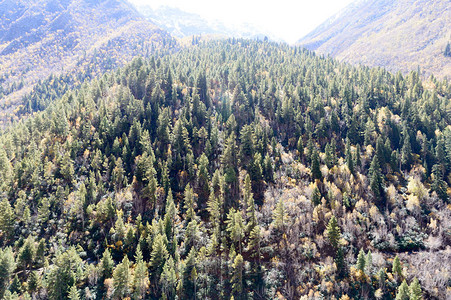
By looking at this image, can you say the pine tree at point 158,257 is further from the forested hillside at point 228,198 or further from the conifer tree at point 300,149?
the conifer tree at point 300,149

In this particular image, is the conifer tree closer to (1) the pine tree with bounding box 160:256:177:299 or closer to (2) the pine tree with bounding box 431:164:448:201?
(2) the pine tree with bounding box 431:164:448:201

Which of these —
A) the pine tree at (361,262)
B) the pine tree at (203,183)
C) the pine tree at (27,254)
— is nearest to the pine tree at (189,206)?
the pine tree at (203,183)

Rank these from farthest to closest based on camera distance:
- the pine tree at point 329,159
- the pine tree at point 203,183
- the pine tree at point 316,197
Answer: the pine tree at point 329,159 < the pine tree at point 203,183 < the pine tree at point 316,197

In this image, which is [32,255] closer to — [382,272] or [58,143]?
[58,143]

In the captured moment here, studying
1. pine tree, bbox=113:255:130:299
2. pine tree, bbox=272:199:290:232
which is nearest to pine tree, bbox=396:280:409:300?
pine tree, bbox=272:199:290:232

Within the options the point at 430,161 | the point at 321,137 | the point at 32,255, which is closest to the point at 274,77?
the point at 321,137

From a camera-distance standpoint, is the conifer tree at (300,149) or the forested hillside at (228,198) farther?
the conifer tree at (300,149)

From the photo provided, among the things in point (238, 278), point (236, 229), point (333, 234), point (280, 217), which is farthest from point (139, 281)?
point (333, 234)

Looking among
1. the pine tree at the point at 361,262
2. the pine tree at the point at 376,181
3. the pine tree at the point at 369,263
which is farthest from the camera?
the pine tree at the point at 376,181
